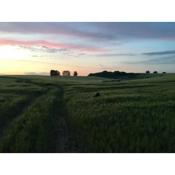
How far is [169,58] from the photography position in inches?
475

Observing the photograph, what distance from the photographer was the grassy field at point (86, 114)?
455 inches

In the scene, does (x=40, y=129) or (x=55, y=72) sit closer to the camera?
(x=40, y=129)

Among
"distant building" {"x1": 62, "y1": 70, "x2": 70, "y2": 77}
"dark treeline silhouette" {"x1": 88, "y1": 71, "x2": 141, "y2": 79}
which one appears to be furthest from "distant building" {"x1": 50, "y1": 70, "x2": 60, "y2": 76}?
"dark treeline silhouette" {"x1": 88, "y1": 71, "x2": 141, "y2": 79}

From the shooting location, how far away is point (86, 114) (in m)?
12.3

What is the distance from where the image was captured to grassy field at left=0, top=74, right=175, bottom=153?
11555 mm

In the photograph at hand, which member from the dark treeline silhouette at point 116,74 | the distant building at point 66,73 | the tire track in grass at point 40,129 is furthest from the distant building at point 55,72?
the dark treeline silhouette at point 116,74

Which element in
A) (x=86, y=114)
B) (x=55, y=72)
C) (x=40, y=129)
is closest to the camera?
(x=40, y=129)

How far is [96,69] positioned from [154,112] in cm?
166

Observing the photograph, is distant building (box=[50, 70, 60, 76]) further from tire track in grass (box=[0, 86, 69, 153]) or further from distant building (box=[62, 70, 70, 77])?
tire track in grass (box=[0, 86, 69, 153])

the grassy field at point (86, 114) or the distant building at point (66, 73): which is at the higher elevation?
the distant building at point (66, 73)

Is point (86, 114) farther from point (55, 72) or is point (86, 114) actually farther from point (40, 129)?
point (55, 72)

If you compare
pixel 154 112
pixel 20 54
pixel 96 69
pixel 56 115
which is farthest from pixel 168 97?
pixel 20 54

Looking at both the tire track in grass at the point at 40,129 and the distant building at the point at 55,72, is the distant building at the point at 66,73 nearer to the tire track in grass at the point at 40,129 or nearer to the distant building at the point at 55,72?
the distant building at the point at 55,72

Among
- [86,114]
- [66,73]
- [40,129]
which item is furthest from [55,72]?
[40,129]
